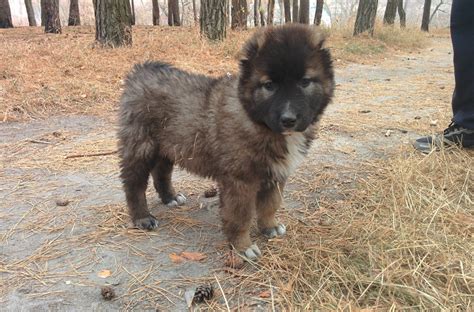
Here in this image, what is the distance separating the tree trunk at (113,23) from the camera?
8.58 meters

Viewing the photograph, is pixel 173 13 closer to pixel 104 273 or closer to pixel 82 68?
pixel 82 68

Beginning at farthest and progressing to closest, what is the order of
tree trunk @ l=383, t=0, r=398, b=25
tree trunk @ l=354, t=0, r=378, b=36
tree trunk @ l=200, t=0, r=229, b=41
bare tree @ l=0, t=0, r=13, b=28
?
tree trunk @ l=383, t=0, r=398, b=25 → bare tree @ l=0, t=0, r=13, b=28 → tree trunk @ l=354, t=0, r=378, b=36 → tree trunk @ l=200, t=0, r=229, b=41

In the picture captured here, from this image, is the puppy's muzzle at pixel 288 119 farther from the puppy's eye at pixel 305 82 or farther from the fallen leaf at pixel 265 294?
the fallen leaf at pixel 265 294

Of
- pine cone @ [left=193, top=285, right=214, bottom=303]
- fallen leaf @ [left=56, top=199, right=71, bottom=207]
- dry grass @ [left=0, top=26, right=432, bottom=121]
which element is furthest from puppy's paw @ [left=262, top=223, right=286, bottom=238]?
dry grass @ [left=0, top=26, right=432, bottom=121]

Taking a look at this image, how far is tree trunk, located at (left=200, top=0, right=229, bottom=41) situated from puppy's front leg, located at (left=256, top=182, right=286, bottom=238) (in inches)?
290

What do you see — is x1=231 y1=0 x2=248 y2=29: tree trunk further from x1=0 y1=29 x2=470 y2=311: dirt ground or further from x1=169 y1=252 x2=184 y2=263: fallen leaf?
x1=169 y1=252 x2=184 y2=263: fallen leaf

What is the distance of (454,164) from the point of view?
381 centimetres

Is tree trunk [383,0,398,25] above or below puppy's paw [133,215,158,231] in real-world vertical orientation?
above

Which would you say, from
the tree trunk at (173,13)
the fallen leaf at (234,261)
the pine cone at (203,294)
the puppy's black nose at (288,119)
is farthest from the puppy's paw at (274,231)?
the tree trunk at (173,13)

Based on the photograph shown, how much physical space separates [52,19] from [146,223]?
509 inches

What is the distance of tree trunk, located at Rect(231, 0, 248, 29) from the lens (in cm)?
1277

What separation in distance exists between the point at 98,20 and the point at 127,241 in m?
6.80

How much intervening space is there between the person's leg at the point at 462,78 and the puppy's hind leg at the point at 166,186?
2380 mm

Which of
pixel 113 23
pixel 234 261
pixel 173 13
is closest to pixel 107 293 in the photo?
pixel 234 261
